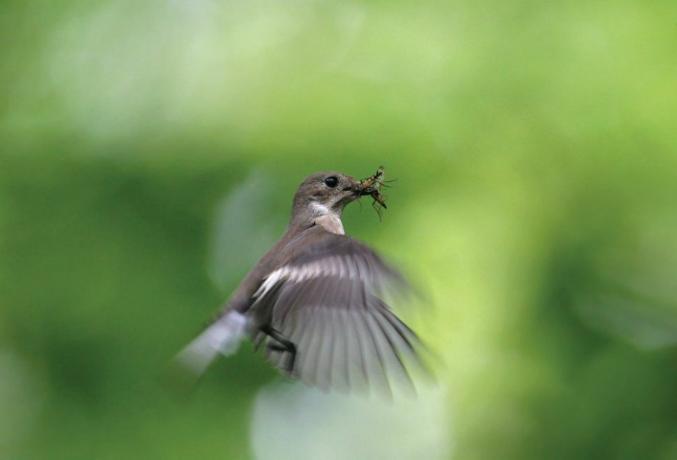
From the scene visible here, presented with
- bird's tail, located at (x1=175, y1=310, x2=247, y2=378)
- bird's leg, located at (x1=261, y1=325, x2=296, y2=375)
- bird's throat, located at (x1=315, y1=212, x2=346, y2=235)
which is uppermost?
bird's throat, located at (x1=315, y1=212, x2=346, y2=235)

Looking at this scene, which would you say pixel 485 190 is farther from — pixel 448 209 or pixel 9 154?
pixel 9 154

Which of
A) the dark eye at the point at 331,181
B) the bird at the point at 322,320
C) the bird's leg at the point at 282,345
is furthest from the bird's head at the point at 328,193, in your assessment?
the bird's leg at the point at 282,345

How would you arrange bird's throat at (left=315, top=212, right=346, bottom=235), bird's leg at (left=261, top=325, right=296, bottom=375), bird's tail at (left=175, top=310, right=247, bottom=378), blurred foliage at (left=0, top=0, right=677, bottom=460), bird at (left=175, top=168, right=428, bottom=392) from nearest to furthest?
bird's tail at (left=175, top=310, right=247, bottom=378) < bird at (left=175, top=168, right=428, bottom=392) < bird's leg at (left=261, top=325, right=296, bottom=375) < bird's throat at (left=315, top=212, right=346, bottom=235) < blurred foliage at (left=0, top=0, right=677, bottom=460)

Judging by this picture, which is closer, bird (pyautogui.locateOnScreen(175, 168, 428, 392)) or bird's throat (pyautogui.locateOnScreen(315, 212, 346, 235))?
bird (pyautogui.locateOnScreen(175, 168, 428, 392))

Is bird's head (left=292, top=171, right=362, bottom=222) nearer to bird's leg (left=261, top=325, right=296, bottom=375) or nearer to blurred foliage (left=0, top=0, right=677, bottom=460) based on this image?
bird's leg (left=261, top=325, right=296, bottom=375)

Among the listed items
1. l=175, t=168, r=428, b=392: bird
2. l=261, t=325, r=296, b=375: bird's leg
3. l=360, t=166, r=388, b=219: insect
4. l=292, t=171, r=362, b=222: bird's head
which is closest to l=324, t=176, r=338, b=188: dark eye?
l=292, t=171, r=362, b=222: bird's head

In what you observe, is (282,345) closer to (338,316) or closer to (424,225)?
(338,316)

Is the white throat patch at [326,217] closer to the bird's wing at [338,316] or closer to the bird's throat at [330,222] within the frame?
the bird's throat at [330,222]
